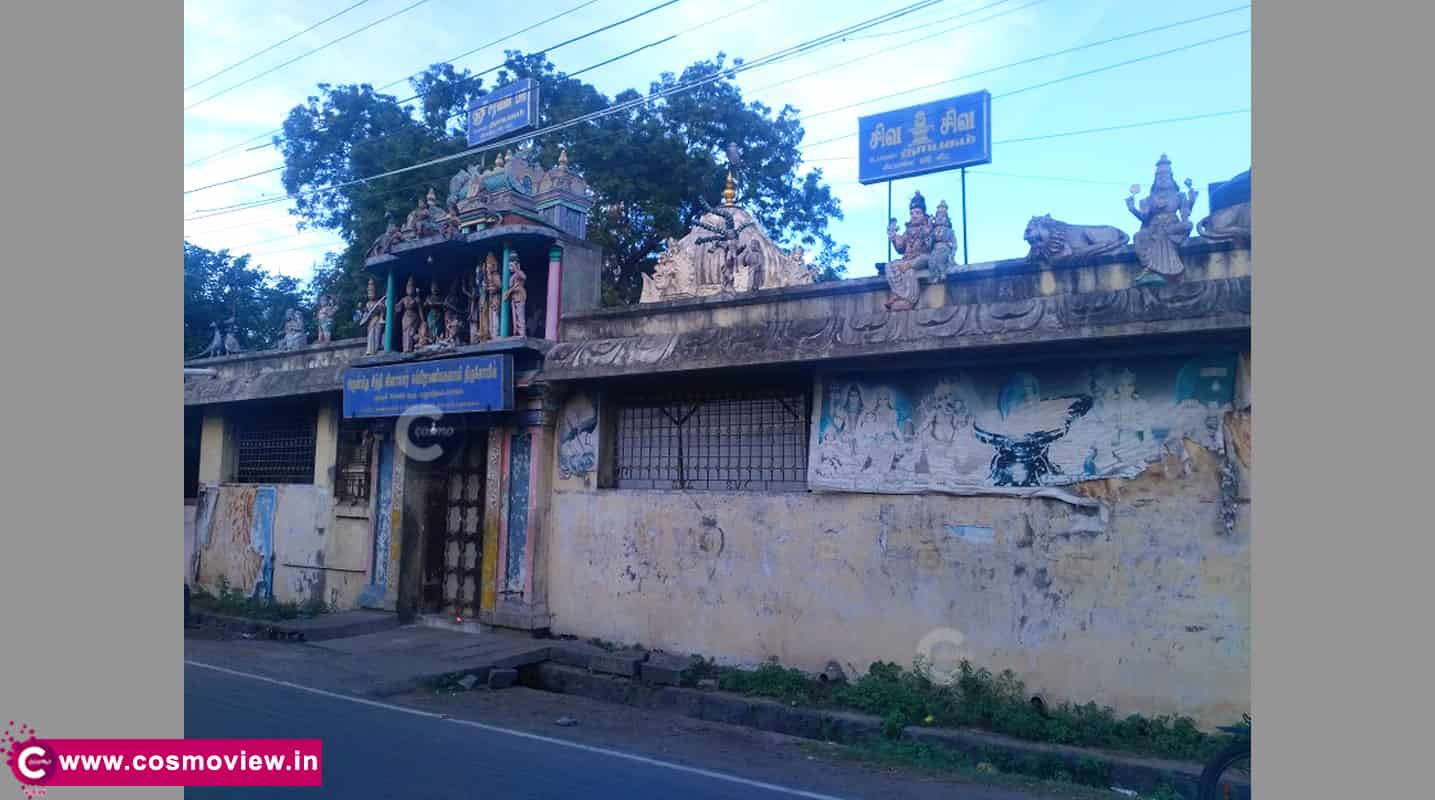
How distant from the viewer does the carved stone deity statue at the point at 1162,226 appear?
8289 millimetres

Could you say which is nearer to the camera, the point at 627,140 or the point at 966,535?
the point at 966,535

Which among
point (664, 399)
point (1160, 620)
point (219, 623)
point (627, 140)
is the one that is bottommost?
point (219, 623)

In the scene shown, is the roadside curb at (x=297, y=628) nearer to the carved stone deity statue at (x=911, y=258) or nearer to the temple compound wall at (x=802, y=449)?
the temple compound wall at (x=802, y=449)

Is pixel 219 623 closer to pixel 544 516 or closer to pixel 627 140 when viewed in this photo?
pixel 544 516

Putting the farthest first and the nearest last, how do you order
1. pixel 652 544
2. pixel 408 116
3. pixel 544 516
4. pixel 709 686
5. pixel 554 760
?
pixel 408 116, pixel 544 516, pixel 652 544, pixel 709 686, pixel 554 760

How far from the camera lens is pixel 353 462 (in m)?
15.4

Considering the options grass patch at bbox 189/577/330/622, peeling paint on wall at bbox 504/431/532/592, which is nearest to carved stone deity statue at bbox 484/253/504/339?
peeling paint on wall at bbox 504/431/532/592

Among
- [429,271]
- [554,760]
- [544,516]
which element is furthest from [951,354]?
[429,271]

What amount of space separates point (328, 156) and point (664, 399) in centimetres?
1843

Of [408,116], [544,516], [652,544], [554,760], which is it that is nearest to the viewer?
[554,760]

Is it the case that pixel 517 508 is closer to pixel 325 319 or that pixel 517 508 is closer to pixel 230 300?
pixel 325 319

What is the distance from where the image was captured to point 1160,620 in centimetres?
827

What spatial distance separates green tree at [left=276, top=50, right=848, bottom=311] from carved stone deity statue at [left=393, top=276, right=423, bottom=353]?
8776mm

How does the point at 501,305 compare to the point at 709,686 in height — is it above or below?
A: above
